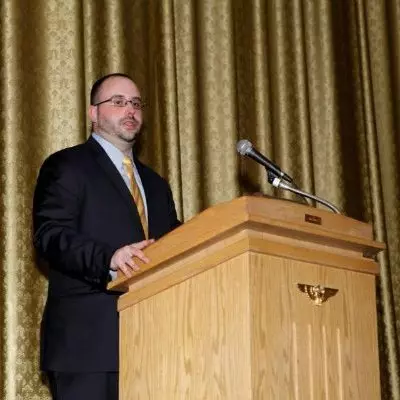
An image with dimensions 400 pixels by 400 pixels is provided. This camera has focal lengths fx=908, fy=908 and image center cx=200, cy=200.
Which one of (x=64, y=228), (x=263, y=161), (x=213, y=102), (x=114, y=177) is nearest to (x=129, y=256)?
(x=64, y=228)

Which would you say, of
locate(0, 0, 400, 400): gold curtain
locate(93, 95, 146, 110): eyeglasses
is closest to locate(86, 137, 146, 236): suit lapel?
locate(93, 95, 146, 110): eyeglasses

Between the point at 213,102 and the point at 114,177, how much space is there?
133 centimetres

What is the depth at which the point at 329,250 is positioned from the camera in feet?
7.72

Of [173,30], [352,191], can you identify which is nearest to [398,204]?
[352,191]

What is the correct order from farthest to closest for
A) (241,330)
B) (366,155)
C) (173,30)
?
(366,155)
(173,30)
(241,330)

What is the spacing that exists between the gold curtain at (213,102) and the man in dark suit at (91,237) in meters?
0.67

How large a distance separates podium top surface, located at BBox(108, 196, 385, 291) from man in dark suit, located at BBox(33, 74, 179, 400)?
6.0 inches

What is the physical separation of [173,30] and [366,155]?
1.15 m

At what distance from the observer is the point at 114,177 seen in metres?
3.10

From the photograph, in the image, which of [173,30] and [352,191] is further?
[352,191]

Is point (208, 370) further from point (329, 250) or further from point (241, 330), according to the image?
point (329, 250)

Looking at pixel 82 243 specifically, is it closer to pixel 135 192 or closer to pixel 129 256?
pixel 129 256

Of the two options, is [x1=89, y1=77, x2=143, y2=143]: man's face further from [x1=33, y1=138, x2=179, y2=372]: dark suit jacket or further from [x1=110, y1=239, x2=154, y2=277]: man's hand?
[x1=110, y1=239, x2=154, y2=277]: man's hand

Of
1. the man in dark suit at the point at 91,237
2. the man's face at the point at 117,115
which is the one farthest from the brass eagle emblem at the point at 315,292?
the man's face at the point at 117,115
